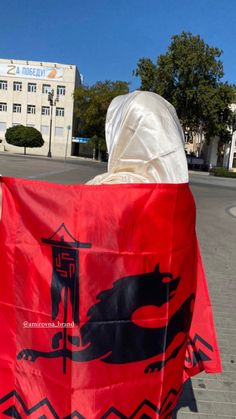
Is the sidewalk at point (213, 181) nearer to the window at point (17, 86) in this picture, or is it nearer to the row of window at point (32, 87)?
the row of window at point (32, 87)

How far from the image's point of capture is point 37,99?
201ft

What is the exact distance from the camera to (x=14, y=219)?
1657 mm

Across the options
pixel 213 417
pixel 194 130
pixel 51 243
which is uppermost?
pixel 194 130

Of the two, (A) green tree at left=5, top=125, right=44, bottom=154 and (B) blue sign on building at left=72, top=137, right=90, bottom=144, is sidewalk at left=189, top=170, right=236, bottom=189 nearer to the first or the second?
(A) green tree at left=5, top=125, right=44, bottom=154

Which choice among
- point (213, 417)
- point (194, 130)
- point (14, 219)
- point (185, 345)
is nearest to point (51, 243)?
point (14, 219)

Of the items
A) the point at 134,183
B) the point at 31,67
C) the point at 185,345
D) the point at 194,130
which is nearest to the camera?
the point at 134,183

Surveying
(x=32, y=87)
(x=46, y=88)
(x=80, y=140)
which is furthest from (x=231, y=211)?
(x=32, y=87)

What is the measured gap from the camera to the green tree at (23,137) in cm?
5538

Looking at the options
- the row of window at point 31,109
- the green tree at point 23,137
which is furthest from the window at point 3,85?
the green tree at point 23,137

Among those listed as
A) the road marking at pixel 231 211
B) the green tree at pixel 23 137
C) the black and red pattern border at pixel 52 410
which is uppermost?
the green tree at pixel 23 137

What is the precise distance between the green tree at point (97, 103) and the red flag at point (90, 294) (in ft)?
169

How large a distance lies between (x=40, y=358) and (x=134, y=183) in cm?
88

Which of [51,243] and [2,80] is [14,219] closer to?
[51,243]

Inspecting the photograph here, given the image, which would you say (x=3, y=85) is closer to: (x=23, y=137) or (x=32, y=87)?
(x=32, y=87)
